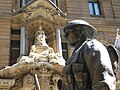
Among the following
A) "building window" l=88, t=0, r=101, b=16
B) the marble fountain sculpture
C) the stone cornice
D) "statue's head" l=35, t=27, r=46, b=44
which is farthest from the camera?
"building window" l=88, t=0, r=101, b=16

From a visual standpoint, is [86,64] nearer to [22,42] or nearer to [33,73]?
[33,73]

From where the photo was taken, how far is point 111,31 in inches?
589

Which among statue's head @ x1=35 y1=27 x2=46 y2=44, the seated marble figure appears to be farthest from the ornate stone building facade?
the seated marble figure

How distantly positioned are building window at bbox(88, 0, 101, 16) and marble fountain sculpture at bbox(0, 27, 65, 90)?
6299mm

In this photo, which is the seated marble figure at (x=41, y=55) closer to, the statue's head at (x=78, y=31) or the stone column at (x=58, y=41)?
the stone column at (x=58, y=41)

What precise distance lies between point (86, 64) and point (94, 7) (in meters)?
14.1

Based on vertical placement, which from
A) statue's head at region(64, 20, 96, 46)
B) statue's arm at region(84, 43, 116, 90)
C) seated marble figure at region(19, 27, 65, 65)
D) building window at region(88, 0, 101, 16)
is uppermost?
building window at region(88, 0, 101, 16)

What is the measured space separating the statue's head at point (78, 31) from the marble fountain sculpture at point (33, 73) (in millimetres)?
6882

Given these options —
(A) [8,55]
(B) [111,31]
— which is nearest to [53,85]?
(A) [8,55]

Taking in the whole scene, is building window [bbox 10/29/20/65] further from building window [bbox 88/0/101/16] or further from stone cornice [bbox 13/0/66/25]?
building window [bbox 88/0/101/16]

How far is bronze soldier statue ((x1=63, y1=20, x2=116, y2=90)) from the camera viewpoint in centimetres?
289

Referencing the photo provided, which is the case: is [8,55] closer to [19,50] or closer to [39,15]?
[19,50]

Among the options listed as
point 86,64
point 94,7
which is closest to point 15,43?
point 94,7

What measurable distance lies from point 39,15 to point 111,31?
418 centimetres
